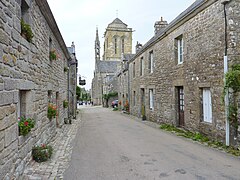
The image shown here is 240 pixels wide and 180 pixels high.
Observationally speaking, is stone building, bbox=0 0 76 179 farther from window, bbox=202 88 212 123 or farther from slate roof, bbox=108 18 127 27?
slate roof, bbox=108 18 127 27

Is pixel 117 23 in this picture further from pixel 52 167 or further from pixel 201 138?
pixel 52 167

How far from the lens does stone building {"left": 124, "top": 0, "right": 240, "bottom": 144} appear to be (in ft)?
22.5

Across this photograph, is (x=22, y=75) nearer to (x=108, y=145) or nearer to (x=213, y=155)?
(x=108, y=145)

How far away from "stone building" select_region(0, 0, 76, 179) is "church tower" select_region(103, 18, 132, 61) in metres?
49.3

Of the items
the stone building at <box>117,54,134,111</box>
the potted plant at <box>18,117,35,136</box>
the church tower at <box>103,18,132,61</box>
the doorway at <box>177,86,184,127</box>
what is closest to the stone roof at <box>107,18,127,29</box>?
the church tower at <box>103,18,132,61</box>

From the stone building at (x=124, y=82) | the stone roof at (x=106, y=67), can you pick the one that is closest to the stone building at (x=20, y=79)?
the stone building at (x=124, y=82)

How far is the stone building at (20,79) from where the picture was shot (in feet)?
11.2

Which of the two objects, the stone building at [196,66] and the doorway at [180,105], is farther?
the doorway at [180,105]

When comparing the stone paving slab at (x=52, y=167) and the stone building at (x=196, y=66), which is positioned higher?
the stone building at (x=196, y=66)

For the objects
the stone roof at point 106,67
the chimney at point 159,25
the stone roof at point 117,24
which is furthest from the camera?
the stone roof at point 117,24

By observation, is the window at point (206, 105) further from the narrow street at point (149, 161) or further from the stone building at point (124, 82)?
the stone building at point (124, 82)

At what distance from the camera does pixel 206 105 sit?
8.01 m

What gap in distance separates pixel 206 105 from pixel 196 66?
1578 mm

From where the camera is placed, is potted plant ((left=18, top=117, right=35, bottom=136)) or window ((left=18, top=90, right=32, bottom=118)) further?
window ((left=18, top=90, right=32, bottom=118))
